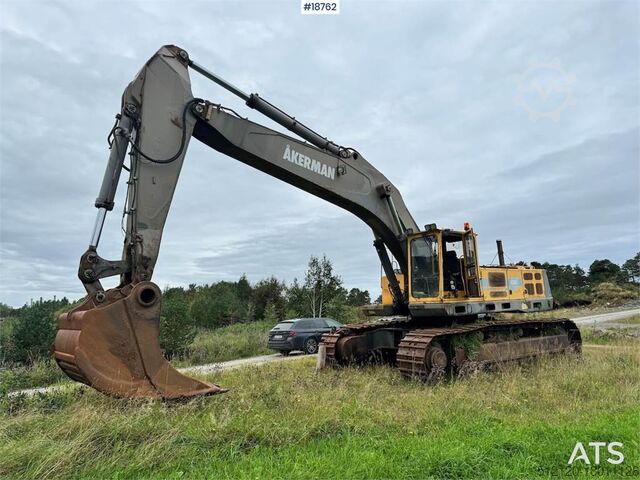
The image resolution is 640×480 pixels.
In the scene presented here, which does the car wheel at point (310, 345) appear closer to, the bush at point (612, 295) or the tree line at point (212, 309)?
the tree line at point (212, 309)

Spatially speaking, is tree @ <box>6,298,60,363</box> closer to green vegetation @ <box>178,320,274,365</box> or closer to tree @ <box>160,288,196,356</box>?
tree @ <box>160,288,196,356</box>

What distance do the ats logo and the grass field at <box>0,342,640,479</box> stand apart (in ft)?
0.21

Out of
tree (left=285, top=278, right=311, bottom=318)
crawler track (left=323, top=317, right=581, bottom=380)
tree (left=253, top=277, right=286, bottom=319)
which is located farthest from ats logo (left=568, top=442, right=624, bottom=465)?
tree (left=253, top=277, right=286, bottom=319)

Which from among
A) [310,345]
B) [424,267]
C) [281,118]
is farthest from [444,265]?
[310,345]

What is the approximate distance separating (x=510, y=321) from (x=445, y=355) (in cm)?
260

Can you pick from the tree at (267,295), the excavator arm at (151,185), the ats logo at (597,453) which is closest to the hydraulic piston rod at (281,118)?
the excavator arm at (151,185)

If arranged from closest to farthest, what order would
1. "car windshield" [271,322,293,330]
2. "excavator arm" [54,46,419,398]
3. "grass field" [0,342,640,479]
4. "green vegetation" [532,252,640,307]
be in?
"grass field" [0,342,640,479] < "excavator arm" [54,46,419,398] < "car windshield" [271,322,293,330] < "green vegetation" [532,252,640,307]

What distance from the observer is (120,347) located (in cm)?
539

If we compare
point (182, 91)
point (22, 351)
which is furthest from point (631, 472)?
point (22, 351)

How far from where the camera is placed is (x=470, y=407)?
6.36 m

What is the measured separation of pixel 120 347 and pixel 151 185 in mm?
2160

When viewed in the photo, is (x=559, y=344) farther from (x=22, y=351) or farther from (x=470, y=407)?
(x=22, y=351)

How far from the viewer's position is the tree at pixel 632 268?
5462 centimetres

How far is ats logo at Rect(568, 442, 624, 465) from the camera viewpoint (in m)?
4.54
